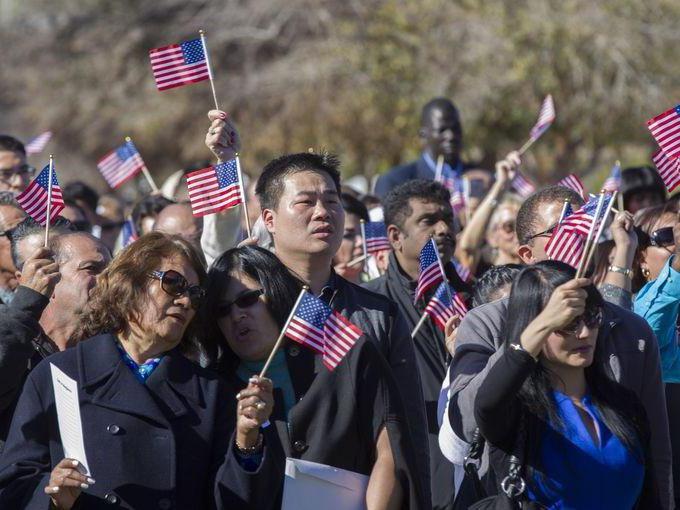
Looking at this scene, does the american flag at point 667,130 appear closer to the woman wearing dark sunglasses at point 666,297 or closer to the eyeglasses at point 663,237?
the woman wearing dark sunglasses at point 666,297

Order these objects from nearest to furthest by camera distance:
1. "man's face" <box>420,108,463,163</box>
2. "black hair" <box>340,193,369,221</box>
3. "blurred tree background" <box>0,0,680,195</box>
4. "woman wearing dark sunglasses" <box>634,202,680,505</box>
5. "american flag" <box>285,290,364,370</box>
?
"american flag" <box>285,290,364,370</box>
"woman wearing dark sunglasses" <box>634,202,680,505</box>
"black hair" <box>340,193,369,221</box>
"man's face" <box>420,108,463,163</box>
"blurred tree background" <box>0,0,680,195</box>

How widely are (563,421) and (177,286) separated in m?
1.47

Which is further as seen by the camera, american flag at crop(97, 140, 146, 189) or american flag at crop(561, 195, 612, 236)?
american flag at crop(97, 140, 146, 189)

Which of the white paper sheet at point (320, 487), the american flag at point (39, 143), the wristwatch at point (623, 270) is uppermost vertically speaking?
the american flag at point (39, 143)

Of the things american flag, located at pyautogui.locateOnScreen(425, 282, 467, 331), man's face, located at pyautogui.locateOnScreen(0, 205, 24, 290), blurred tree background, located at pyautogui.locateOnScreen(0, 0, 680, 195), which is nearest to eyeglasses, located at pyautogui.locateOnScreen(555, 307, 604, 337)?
american flag, located at pyautogui.locateOnScreen(425, 282, 467, 331)

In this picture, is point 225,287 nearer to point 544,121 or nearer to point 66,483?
point 66,483

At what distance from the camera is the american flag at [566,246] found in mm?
5750

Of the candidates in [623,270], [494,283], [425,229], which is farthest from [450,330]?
[425,229]

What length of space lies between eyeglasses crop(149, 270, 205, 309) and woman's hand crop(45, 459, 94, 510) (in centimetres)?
80

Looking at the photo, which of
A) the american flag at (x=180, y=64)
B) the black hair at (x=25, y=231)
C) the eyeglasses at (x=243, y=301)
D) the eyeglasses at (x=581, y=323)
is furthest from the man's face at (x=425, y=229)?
the eyeglasses at (x=581, y=323)

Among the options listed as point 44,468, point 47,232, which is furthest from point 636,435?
point 47,232

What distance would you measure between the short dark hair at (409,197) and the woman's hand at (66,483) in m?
3.72

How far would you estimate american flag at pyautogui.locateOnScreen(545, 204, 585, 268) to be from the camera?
5.75 metres

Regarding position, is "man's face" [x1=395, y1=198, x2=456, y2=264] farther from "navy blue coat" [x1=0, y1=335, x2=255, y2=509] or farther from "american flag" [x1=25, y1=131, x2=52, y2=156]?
"american flag" [x1=25, y1=131, x2=52, y2=156]
